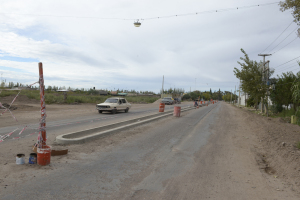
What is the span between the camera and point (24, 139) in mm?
8539

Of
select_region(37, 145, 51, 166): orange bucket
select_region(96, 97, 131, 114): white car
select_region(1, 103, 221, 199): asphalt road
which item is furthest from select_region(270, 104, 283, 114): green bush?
select_region(37, 145, 51, 166): orange bucket

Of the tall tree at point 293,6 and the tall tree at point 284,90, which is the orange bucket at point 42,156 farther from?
the tall tree at point 284,90

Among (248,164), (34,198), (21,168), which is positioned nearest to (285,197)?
(248,164)

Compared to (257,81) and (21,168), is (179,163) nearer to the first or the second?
(21,168)

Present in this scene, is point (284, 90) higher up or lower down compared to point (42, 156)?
higher up

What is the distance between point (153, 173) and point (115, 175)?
2.90ft

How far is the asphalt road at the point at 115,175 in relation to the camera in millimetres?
4211

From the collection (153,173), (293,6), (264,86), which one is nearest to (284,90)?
(264,86)

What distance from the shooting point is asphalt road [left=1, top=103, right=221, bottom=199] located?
421cm

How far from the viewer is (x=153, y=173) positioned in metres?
5.52

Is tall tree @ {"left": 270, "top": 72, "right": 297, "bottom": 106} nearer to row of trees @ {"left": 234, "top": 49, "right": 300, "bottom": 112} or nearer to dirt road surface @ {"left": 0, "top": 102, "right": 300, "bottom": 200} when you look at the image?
row of trees @ {"left": 234, "top": 49, "right": 300, "bottom": 112}

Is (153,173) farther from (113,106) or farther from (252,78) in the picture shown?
(252,78)

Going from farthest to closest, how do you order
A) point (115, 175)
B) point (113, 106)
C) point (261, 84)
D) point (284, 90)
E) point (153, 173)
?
1. point (261, 84)
2. point (284, 90)
3. point (113, 106)
4. point (153, 173)
5. point (115, 175)

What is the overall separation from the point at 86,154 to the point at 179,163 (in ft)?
8.82
